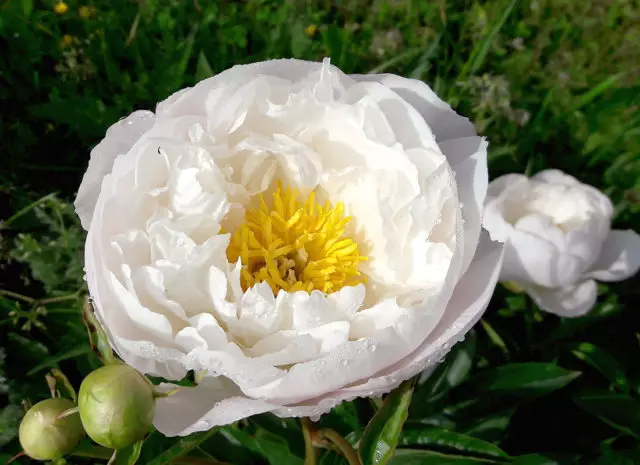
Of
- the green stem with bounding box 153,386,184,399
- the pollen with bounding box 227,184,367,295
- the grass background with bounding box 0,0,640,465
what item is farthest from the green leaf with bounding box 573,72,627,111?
the green stem with bounding box 153,386,184,399

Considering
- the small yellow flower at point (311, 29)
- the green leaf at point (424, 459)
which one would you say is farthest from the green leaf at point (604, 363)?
the small yellow flower at point (311, 29)

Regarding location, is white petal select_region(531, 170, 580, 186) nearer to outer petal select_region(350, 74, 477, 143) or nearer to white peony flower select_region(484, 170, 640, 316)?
white peony flower select_region(484, 170, 640, 316)

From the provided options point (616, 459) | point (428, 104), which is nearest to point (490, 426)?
point (616, 459)

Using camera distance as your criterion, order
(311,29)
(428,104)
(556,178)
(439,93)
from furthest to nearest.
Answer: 1. (311,29)
2. (439,93)
3. (556,178)
4. (428,104)

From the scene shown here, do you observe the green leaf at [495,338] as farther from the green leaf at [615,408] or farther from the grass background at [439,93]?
the green leaf at [615,408]

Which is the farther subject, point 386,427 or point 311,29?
point 311,29

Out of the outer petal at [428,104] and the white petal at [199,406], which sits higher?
the outer petal at [428,104]

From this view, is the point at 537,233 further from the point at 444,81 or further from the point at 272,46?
the point at 272,46

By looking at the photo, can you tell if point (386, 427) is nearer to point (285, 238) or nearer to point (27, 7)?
point (285, 238)
